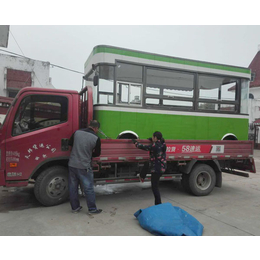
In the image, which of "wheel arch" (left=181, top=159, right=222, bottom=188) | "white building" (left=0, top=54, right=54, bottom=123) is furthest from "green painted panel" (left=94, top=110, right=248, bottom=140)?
"white building" (left=0, top=54, right=54, bottom=123)

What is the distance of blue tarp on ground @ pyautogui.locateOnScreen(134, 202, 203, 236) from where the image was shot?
352cm

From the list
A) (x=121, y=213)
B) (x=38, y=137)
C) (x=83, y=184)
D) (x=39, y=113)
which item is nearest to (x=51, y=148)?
(x=38, y=137)

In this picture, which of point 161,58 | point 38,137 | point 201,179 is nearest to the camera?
point 38,137

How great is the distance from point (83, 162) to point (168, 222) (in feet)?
6.15

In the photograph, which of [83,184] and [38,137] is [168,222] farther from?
[38,137]

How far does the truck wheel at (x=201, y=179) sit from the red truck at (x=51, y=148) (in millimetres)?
490

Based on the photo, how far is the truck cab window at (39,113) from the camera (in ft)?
15.3

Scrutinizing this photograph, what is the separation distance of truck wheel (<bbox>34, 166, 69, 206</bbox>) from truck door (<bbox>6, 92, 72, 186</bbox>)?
0.25m

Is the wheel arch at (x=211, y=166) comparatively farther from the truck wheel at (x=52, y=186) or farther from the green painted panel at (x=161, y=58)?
the truck wheel at (x=52, y=186)

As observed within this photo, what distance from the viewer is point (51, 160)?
479cm

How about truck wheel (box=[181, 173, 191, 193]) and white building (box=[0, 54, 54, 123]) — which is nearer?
truck wheel (box=[181, 173, 191, 193])

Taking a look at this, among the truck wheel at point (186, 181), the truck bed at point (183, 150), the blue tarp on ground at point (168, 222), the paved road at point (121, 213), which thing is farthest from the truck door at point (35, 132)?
the truck wheel at point (186, 181)

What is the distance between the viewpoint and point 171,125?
6.61m

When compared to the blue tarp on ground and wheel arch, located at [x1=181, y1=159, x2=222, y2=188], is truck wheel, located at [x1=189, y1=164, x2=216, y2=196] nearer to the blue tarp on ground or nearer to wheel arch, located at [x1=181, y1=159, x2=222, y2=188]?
wheel arch, located at [x1=181, y1=159, x2=222, y2=188]
